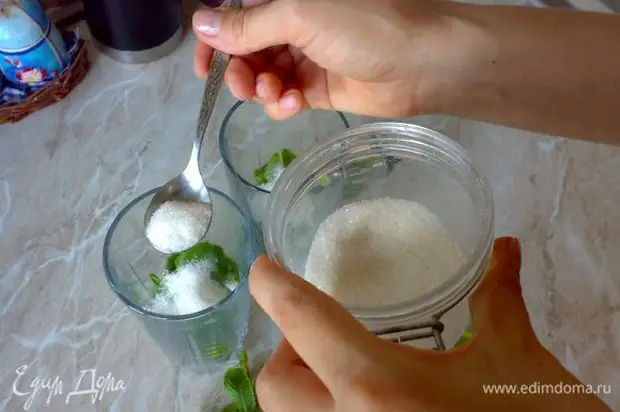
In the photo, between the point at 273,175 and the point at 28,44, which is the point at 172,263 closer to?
the point at 273,175

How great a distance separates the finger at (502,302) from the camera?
0.34 m

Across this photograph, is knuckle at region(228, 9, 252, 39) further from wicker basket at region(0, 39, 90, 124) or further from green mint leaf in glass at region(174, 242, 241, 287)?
wicker basket at region(0, 39, 90, 124)

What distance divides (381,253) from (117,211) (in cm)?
32

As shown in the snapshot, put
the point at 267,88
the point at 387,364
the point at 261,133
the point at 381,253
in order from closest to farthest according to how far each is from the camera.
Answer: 1. the point at 387,364
2. the point at 381,253
3. the point at 267,88
4. the point at 261,133

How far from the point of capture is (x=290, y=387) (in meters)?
0.34

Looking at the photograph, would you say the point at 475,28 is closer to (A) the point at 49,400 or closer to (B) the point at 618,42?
(B) the point at 618,42

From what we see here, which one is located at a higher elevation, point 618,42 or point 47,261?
point 618,42

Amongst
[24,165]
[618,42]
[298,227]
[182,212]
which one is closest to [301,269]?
[298,227]

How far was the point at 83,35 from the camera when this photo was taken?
77cm

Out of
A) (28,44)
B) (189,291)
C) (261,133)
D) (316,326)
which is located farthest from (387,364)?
(28,44)

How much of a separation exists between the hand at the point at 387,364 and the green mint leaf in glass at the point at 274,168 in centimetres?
26

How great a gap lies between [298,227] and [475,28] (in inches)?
→ 6.9

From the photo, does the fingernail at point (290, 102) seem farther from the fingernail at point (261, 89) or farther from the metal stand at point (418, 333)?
the metal stand at point (418, 333)

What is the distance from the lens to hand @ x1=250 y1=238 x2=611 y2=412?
30cm
